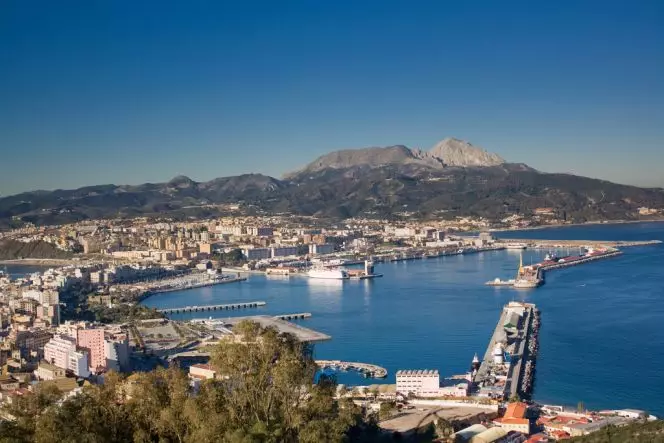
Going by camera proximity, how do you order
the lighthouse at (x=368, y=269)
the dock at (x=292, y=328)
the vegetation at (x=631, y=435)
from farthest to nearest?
the lighthouse at (x=368, y=269)
the dock at (x=292, y=328)
the vegetation at (x=631, y=435)

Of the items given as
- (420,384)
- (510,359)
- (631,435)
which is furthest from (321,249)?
(631,435)

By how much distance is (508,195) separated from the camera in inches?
1646

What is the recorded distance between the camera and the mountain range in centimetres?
3891

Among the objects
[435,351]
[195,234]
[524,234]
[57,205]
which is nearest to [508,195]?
[524,234]

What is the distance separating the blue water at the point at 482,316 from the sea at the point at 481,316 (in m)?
0.02

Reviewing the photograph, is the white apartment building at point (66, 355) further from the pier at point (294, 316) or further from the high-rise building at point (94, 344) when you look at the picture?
the pier at point (294, 316)

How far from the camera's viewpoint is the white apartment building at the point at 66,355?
8117 mm

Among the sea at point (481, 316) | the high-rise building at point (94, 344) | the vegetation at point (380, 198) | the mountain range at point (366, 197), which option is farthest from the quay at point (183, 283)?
the mountain range at point (366, 197)

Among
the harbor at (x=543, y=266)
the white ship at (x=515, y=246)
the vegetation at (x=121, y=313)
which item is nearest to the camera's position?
the vegetation at (x=121, y=313)

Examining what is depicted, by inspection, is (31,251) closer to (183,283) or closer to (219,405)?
(183,283)

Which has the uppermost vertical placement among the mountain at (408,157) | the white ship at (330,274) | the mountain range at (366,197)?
the mountain at (408,157)

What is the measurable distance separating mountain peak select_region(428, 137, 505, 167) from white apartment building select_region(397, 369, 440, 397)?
6179 cm

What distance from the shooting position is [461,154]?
71.7m

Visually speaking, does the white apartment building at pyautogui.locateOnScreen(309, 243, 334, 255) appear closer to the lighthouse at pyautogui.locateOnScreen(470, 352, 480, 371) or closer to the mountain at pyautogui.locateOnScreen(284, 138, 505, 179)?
the lighthouse at pyautogui.locateOnScreen(470, 352, 480, 371)
